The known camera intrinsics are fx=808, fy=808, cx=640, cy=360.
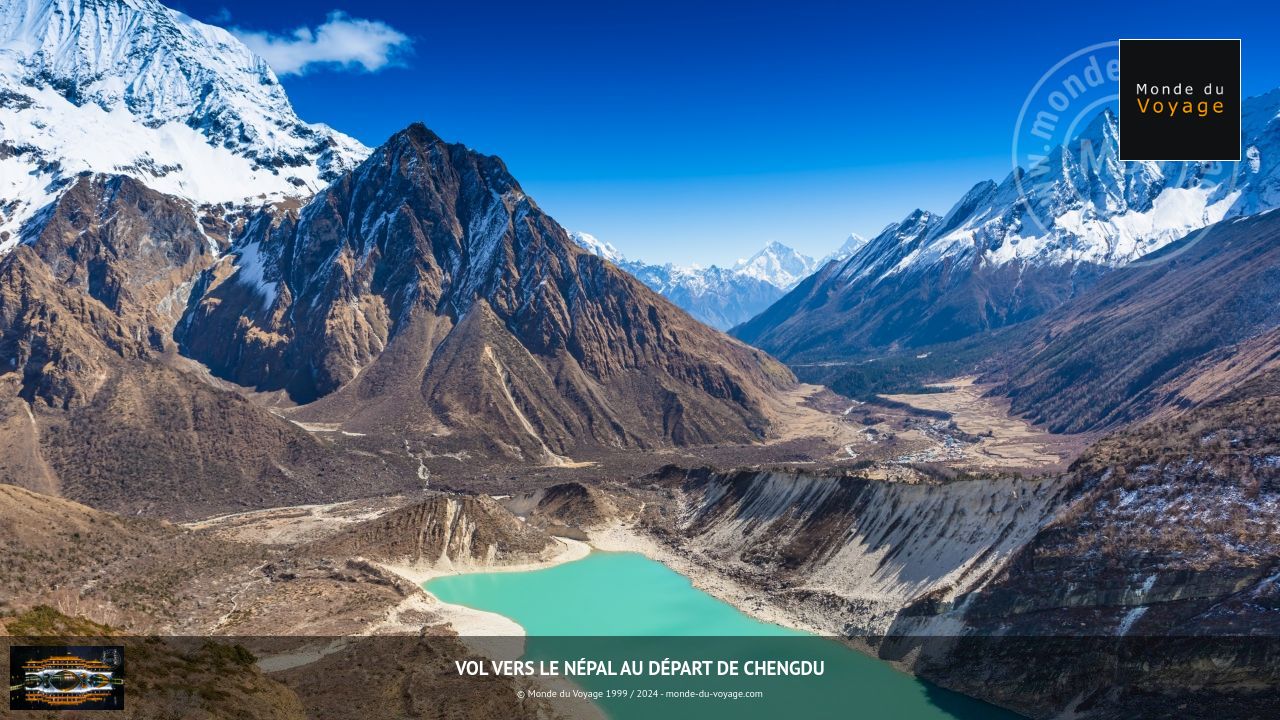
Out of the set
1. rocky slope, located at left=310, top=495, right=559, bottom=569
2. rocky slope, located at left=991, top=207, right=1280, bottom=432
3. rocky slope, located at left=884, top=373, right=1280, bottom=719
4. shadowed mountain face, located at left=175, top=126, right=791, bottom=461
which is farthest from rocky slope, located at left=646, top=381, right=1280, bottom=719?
shadowed mountain face, located at left=175, top=126, right=791, bottom=461

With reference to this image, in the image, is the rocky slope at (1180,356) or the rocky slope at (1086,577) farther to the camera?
the rocky slope at (1180,356)

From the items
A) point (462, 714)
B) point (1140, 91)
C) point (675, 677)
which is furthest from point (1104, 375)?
point (462, 714)

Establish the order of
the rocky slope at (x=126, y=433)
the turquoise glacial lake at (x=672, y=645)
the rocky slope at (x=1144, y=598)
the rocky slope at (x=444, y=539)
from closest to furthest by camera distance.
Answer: the rocky slope at (x=1144, y=598), the turquoise glacial lake at (x=672, y=645), the rocky slope at (x=444, y=539), the rocky slope at (x=126, y=433)

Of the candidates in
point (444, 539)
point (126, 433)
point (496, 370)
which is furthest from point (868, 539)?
point (126, 433)

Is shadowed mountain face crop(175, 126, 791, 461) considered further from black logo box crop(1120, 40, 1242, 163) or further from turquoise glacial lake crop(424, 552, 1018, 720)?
black logo box crop(1120, 40, 1242, 163)

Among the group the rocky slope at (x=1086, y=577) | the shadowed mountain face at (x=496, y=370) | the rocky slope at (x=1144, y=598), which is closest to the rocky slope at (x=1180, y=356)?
the shadowed mountain face at (x=496, y=370)

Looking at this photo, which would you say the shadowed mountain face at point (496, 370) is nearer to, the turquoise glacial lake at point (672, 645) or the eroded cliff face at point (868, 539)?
the turquoise glacial lake at point (672, 645)

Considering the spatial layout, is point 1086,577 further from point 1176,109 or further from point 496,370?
point 496,370

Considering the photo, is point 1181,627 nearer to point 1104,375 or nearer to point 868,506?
point 868,506
